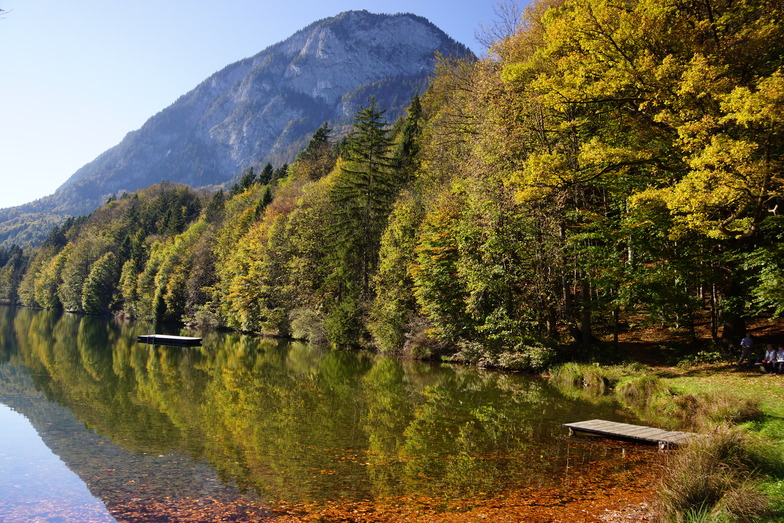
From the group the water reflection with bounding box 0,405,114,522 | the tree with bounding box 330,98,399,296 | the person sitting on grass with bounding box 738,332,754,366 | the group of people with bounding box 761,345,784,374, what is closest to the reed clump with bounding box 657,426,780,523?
the water reflection with bounding box 0,405,114,522

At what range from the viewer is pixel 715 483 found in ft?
23.0

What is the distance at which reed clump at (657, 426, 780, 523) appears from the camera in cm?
631

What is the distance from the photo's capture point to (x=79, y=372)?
23.8 metres

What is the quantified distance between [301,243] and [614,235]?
33.5m

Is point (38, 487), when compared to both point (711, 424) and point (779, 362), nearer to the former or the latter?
point (711, 424)

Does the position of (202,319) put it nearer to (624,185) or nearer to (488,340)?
(488,340)

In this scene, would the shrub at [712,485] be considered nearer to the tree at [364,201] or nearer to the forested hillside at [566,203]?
the forested hillside at [566,203]

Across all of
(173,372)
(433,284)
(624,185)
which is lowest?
(173,372)

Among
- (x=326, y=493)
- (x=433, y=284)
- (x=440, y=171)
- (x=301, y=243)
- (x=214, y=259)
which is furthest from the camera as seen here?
(x=214, y=259)

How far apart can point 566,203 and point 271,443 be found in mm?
18147

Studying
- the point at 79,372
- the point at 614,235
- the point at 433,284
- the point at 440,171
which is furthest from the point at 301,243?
the point at 614,235

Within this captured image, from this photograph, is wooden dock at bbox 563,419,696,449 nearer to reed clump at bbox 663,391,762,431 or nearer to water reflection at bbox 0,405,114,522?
reed clump at bbox 663,391,762,431

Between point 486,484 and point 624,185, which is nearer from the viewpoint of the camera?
point 486,484

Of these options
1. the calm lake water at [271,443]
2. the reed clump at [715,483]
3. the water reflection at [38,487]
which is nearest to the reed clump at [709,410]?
the calm lake water at [271,443]
